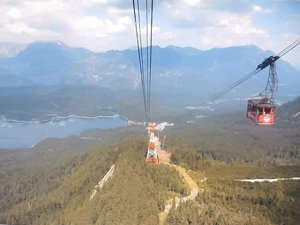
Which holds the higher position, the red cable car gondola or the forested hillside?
the red cable car gondola

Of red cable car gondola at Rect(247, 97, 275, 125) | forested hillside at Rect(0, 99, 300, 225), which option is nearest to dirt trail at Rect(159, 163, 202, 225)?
forested hillside at Rect(0, 99, 300, 225)

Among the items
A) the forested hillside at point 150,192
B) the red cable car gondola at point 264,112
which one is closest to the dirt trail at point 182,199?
the forested hillside at point 150,192

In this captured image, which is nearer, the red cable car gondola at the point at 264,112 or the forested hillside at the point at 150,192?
the red cable car gondola at the point at 264,112

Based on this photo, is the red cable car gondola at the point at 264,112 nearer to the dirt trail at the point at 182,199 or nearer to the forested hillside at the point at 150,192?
the forested hillside at the point at 150,192

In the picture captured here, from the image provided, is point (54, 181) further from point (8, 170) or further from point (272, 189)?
point (272, 189)

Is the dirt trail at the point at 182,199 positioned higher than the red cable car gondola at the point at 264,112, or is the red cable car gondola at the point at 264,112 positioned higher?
the red cable car gondola at the point at 264,112

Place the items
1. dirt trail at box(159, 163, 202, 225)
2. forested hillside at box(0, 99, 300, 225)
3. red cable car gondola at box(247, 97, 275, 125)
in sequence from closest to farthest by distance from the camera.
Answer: red cable car gondola at box(247, 97, 275, 125), forested hillside at box(0, 99, 300, 225), dirt trail at box(159, 163, 202, 225)

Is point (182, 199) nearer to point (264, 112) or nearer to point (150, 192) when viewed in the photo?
point (150, 192)

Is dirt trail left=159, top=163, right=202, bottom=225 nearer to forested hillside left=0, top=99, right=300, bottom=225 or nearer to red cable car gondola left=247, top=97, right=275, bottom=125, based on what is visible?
forested hillside left=0, top=99, right=300, bottom=225

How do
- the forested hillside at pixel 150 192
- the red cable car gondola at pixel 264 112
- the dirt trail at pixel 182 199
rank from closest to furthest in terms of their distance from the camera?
the red cable car gondola at pixel 264 112 < the forested hillside at pixel 150 192 < the dirt trail at pixel 182 199

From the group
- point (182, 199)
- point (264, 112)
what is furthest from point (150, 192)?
point (264, 112)

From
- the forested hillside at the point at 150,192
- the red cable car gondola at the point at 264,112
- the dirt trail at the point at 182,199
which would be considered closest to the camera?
the red cable car gondola at the point at 264,112
